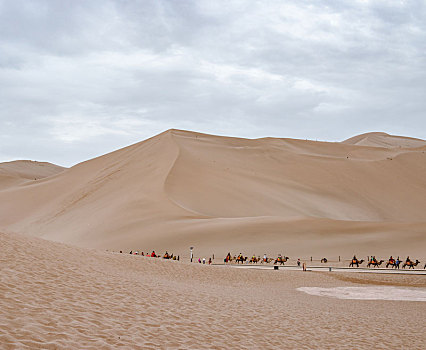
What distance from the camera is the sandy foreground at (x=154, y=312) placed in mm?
8297

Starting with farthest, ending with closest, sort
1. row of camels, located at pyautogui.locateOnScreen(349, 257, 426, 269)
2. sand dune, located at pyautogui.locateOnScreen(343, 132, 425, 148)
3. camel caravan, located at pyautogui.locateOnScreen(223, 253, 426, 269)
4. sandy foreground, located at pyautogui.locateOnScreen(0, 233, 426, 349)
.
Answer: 1. sand dune, located at pyautogui.locateOnScreen(343, 132, 425, 148)
2. camel caravan, located at pyautogui.locateOnScreen(223, 253, 426, 269)
3. row of camels, located at pyautogui.locateOnScreen(349, 257, 426, 269)
4. sandy foreground, located at pyautogui.locateOnScreen(0, 233, 426, 349)

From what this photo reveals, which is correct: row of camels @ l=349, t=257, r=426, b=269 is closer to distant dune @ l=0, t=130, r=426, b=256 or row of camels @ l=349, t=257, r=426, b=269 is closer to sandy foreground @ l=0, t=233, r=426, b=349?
distant dune @ l=0, t=130, r=426, b=256

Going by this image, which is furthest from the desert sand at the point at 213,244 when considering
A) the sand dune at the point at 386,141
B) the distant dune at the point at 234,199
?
the sand dune at the point at 386,141

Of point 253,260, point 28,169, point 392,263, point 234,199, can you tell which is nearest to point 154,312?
point 253,260

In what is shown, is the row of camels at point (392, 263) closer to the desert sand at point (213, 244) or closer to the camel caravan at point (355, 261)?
the camel caravan at point (355, 261)

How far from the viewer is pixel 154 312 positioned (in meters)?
11.1

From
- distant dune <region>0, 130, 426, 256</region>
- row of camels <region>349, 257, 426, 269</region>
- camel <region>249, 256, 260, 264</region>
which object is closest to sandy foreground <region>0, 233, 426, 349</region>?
row of camels <region>349, 257, 426, 269</region>

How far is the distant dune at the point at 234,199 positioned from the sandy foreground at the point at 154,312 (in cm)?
2316

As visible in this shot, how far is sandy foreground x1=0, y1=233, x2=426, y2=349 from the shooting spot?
327 inches

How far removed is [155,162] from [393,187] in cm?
3125

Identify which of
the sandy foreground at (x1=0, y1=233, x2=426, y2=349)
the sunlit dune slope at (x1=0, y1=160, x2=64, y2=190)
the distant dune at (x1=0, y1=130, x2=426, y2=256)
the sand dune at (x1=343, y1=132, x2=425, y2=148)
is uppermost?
the sand dune at (x1=343, y1=132, x2=425, y2=148)

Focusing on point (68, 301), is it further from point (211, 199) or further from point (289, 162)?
point (289, 162)

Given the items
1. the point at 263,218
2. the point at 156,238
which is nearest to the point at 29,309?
the point at 156,238

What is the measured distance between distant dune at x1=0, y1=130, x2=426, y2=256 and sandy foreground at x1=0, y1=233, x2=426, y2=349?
2316cm
